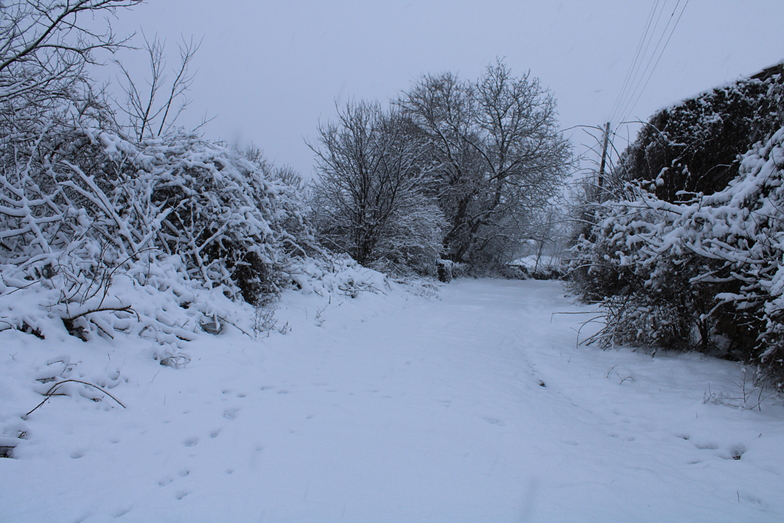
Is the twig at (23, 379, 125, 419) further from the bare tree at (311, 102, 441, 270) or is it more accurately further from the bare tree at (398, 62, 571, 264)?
the bare tree at (398, 62, 571, 264)

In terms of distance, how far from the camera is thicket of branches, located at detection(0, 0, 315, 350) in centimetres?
353

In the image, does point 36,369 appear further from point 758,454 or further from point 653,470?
point 758,454

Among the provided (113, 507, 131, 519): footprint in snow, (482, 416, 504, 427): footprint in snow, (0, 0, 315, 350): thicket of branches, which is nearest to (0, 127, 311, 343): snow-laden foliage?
(0, 0, 315, 350): thicket of branches

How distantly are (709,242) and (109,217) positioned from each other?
274 inches

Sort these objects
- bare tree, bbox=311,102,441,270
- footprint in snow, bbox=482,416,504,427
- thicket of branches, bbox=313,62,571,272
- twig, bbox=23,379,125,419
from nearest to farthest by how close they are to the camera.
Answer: twig, bbox=23,379,125,419 → footprint in snow, bbox=482,416,504,427 → bare tree, bbox=311,102,441,270 → thicket of branches, bbox=313,62,571,272

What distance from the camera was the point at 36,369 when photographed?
8.71 ft

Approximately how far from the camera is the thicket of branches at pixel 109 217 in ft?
11.6

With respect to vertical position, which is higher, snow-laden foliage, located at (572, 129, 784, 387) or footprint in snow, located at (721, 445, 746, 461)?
snow-laden foliage, located at (572, 129, 784, 387)

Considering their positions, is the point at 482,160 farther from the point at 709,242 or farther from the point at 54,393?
the point at 54,393

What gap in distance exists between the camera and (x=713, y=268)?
402 centimetres

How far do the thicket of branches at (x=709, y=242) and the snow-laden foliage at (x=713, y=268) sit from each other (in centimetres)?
1

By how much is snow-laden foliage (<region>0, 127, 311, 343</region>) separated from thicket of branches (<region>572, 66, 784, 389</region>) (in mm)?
5352

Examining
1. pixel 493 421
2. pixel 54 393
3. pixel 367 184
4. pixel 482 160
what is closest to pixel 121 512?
pixel 54 393

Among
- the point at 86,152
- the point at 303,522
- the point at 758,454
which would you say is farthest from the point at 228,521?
the point at 86,152
